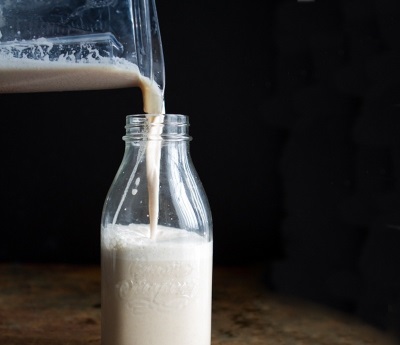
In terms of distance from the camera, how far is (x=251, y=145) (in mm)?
1564

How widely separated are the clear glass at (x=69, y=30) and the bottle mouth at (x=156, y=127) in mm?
72

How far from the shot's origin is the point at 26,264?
5.27 ft

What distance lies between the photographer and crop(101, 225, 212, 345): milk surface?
29.8 inches

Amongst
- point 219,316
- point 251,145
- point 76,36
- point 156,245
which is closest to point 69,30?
point 76,36

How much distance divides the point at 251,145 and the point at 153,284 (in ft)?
2.79

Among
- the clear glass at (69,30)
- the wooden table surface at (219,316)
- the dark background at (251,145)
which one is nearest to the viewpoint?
the clear glass at (69,30)

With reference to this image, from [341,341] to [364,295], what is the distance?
1.22ft

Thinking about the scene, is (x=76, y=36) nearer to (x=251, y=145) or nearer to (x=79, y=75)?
(x=79, y=75)

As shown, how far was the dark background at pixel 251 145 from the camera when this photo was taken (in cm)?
139

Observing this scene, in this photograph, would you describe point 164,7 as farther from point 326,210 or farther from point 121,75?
point 121,75

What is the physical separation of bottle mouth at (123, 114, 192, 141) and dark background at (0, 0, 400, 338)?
2.12 ft

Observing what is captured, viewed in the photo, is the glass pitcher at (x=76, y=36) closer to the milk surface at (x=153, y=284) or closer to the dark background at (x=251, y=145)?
the milk surface at (x=153, y=284)

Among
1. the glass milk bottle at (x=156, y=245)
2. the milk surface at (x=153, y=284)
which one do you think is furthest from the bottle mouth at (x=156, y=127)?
the milk surface at (x=153, y=284)

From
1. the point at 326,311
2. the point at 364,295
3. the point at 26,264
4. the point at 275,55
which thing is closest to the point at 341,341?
the point at 326,311
